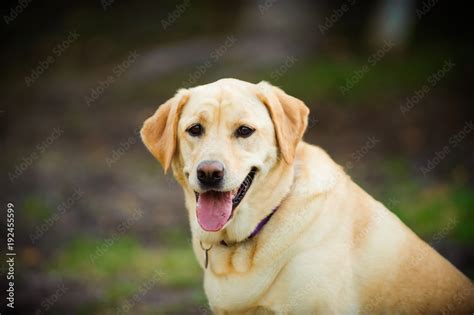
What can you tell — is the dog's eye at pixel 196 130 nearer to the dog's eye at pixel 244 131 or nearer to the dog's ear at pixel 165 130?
the dog's ear at pixel 165 130

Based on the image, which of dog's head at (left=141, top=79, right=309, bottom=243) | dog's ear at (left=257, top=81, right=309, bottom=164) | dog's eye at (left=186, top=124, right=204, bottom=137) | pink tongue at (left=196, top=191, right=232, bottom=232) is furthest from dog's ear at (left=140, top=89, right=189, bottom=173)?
dog's ear at (left=257, top=81, right=309, bottom=164)

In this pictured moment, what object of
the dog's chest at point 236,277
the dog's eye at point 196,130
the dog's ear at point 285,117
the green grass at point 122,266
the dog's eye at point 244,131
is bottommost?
the green grass at point 122,266

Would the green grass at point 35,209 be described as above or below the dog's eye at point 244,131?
below

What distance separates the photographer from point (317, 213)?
3811mm

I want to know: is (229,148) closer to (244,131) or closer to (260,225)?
(244,131)

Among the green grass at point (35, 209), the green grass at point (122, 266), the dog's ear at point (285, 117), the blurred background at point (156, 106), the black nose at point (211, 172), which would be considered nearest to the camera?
the black nose at point (211, 172)

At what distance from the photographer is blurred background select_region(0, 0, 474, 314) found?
22.6 ft

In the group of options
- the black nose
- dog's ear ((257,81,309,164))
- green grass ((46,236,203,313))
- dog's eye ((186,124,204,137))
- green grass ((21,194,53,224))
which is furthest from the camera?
green grass ((21,194,53,224))

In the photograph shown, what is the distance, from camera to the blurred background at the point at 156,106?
22.6 ft

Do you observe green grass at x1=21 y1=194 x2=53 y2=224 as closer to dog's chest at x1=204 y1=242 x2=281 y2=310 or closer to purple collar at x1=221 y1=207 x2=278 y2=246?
dog's chest at x1=204 y1=242 x2=281 y2=310

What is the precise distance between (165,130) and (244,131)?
577 mm

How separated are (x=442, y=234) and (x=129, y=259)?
3651 mm

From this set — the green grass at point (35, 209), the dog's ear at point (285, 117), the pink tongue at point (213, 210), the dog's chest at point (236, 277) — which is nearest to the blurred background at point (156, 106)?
the green grass at point (35, 209)

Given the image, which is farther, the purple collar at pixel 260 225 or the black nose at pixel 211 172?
the purple collar at pixel 260 225
